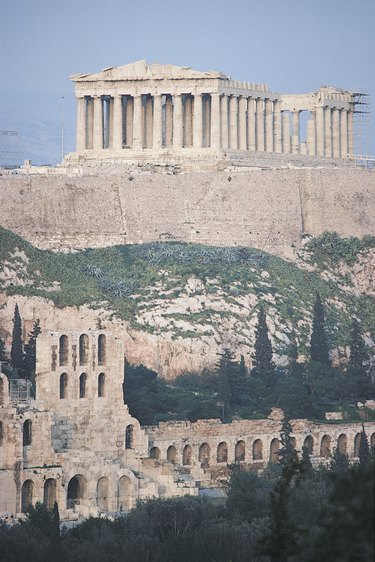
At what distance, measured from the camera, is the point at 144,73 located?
109m

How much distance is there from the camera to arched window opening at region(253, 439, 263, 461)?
8050 centimetres

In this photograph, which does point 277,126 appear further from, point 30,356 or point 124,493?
point 124,493

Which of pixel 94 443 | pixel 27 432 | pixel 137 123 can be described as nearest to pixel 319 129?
pixel 137 123

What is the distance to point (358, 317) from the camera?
102500 mm

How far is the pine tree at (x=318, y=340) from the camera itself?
93062 mm

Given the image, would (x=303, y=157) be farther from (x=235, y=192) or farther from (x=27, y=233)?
(x=27, y=233)

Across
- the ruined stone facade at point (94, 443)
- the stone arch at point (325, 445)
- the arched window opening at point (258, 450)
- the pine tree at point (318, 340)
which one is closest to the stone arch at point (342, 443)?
the stone arch at point (325, 445)

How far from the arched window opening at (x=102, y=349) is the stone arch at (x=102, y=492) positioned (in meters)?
5.36

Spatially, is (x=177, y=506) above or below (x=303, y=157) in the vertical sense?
below

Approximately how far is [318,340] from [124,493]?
2657 cm

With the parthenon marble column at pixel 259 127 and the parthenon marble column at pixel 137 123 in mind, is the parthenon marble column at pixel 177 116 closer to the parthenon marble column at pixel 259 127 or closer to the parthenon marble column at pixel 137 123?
the parthenon marble column at pixel 137 123

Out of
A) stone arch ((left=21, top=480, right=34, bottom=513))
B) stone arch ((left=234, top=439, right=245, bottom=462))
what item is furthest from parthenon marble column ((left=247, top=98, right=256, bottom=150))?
stone arch ((left=21, top=480, right=34, bottom=513))

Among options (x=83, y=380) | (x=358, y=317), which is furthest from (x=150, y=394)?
(x=358, y=317)

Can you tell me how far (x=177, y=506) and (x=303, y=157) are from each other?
52.6 m
